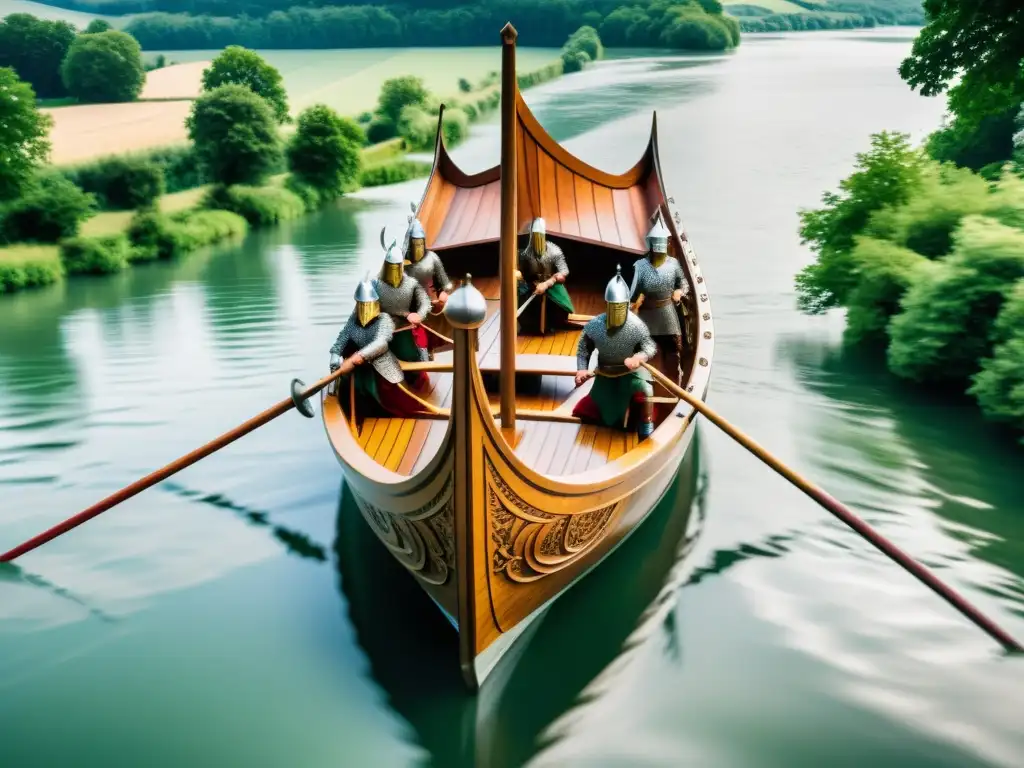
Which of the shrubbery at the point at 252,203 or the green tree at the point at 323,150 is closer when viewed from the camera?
the shrubbery at the point at 252,203

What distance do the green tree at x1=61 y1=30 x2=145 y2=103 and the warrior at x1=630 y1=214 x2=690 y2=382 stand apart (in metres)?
18.8

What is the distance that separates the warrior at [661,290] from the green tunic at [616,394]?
1.03 m

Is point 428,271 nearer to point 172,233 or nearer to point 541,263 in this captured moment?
point 541,263

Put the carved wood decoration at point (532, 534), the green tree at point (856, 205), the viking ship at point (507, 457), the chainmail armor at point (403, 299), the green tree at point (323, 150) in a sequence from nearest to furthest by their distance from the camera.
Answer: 1. the viking ship at point (507, 457)
2. the carved wood decoration at point (532, 534)
3. the chainmail armor at point (403, 299)
4. the green tree at point (856, 205)
5. the green tree at point (323, 150)

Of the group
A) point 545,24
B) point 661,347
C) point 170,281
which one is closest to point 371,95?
point 545,24

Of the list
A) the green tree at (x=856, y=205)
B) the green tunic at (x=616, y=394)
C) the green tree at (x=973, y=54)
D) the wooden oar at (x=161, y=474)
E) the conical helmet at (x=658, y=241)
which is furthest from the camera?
the green tree at (x=973, y=54)

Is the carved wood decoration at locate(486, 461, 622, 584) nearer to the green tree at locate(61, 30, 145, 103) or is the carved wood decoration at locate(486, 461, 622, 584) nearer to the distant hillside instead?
the green tree at locate(61, 30, 145, 103)

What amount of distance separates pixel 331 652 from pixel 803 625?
8.00 ft

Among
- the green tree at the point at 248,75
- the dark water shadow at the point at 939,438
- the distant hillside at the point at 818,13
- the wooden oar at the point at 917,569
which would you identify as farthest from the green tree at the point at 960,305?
the distant hillside at the point at 818,13

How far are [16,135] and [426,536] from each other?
12.6 metres

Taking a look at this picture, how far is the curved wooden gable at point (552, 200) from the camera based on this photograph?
7.36 m

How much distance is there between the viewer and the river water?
12.8ft

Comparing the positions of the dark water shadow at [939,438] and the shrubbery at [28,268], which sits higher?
the shrubbery at [28,268]

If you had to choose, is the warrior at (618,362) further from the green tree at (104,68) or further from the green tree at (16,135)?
the green tree at (104,68)
